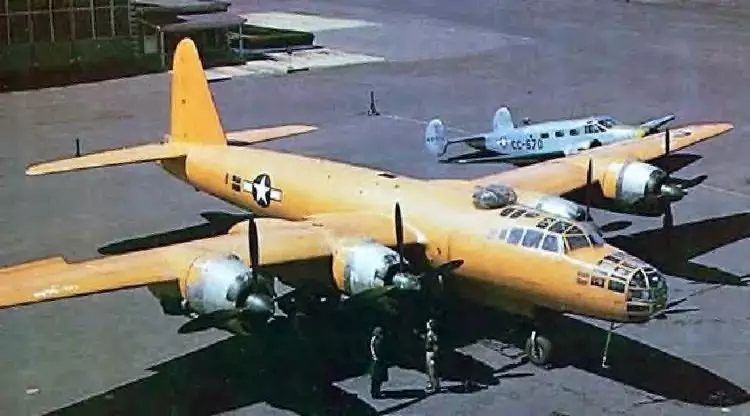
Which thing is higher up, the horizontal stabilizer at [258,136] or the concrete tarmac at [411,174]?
the horizontal stabilizer at [258,136]

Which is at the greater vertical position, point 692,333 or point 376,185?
point 376,185

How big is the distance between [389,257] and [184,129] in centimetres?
1198

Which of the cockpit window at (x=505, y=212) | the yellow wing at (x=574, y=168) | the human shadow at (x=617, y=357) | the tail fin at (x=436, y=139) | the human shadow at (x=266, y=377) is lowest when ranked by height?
the human shadow at (x=266, y=377)

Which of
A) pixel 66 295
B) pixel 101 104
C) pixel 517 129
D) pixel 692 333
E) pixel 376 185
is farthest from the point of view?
pixel 101 104

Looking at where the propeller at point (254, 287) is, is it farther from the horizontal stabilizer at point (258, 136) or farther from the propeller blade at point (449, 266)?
the horizontal stabilizer at point (258, 136)

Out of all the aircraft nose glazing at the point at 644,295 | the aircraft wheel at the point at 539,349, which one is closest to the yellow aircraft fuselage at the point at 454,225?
the aircraft nose glazing at the point at 644,295

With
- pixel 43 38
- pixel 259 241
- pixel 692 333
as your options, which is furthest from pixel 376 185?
pixel 43 38

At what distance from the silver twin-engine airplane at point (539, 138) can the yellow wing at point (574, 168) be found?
19.5 feet

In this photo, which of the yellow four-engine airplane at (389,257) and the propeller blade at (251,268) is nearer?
the propeller blade at (251,268)

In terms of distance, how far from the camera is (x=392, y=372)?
79.2 ft

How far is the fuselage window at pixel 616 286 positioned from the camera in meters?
22.2

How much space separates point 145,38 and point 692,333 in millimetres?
44032

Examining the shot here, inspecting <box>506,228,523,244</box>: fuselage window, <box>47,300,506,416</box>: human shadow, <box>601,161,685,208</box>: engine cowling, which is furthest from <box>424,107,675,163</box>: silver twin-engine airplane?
<box>47,300,506,416</box>: human shadow

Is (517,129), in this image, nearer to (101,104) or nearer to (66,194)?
(66,194)
